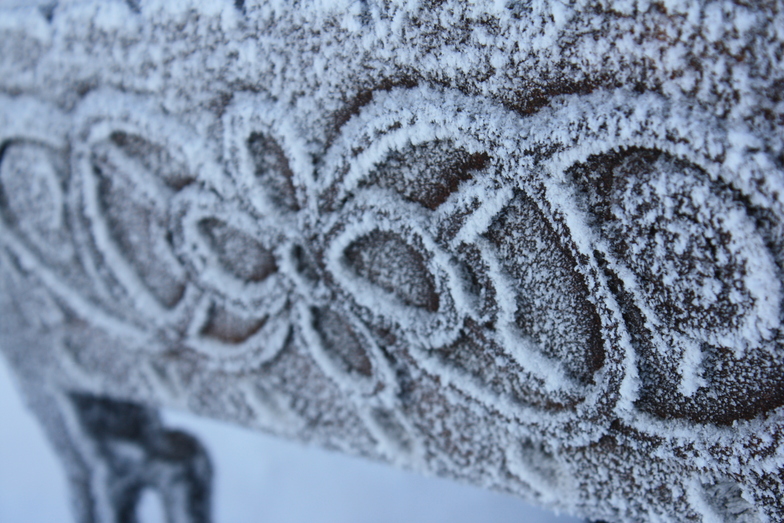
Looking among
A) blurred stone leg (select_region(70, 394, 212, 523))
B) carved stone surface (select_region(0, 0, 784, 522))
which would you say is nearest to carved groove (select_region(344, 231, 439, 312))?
carved stone surface (select_region(0, 0, 784, 522))

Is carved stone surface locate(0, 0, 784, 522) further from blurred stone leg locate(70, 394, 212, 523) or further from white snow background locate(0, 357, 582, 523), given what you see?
white snow background locate(0, 357, 582, 523)

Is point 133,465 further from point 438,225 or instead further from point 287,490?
point 438,225

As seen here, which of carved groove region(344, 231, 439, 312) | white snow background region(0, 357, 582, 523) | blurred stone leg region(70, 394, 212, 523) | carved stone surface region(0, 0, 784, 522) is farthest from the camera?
white snow background region(0, 357, 582, 523)

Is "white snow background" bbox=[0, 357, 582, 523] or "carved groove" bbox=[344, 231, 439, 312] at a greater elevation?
"carved groove" bbox=[344, 231, 439, 312]

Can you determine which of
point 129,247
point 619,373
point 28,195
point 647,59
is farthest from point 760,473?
point 28,195

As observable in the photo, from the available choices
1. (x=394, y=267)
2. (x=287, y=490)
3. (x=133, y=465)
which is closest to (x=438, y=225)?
(x=394, y=267)

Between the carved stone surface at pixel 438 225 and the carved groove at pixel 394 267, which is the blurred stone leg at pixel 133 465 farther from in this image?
the carved groove at pixel 394 267

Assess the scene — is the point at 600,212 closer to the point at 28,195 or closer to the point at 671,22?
the point at 671,22
